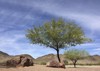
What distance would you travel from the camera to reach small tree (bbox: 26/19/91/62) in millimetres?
54906

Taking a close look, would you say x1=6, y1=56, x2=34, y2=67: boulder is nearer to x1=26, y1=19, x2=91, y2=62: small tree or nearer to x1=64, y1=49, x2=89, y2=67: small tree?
x1=26, y1=19, x2=91, y2=62: small tree

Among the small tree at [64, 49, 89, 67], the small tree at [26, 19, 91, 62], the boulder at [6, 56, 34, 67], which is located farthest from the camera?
the small tree at [64, 49, 89, 67]

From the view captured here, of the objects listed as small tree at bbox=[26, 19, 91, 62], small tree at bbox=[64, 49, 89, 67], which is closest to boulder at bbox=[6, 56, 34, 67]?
small tree at bbox=[26, 19, 91, 62]

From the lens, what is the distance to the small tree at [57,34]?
54906 millimetres

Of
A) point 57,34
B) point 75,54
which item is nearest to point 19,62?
point 57,34

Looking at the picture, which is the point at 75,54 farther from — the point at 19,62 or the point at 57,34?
→ the point at 19,62

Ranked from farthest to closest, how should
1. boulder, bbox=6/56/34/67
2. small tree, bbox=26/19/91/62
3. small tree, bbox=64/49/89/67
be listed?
small tree, bbox=64/49/89/67 → small tree, bbox=26/19/91/62 → boulder, bbox=6/56/34/67

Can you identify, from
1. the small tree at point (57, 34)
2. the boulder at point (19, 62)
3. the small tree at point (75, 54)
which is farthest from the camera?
the small tree at point (75, 54)

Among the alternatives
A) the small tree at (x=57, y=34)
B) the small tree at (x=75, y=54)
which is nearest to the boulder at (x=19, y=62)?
the small tree at (x=57, y=34)

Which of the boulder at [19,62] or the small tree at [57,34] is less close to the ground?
the small tree at [57,34]

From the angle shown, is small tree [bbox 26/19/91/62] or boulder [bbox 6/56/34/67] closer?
boulder [bbox 6/56/34/67]

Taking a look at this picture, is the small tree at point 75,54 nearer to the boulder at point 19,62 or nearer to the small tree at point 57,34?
the small tree at point 57,34

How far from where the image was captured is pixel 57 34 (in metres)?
54.5

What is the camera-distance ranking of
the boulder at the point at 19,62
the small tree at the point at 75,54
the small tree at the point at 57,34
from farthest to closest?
the small tree at the point at 75,54 < the small tree at the point at 57,34 < the boulder at the point at 19,62
